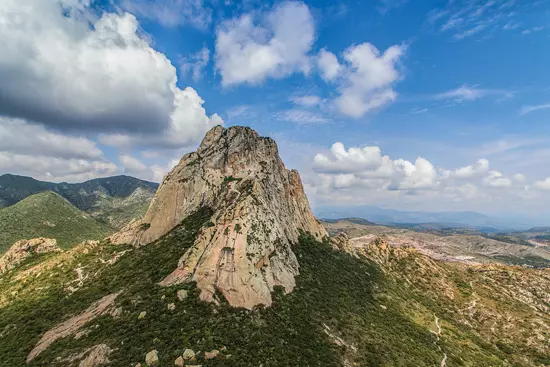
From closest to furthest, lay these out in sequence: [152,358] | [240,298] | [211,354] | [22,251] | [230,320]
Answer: [152,358] < [211,354] < [230,320] < [240,298] < [22,251]

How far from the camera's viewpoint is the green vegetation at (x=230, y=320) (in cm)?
5497

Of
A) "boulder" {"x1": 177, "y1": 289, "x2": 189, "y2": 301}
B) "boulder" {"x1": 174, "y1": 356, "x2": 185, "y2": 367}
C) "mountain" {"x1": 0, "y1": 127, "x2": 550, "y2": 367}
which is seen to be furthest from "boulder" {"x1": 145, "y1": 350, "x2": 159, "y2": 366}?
"boulder" {"x1": 177, "y1": 289, "x2": 189, "y2": 301}

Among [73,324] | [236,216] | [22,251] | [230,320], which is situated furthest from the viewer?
[22,251]

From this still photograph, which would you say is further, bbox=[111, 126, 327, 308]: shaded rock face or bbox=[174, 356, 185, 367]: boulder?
bbox=[111, 126, 327, 308]: shaded rock face

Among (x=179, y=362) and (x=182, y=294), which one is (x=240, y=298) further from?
(x=179, y=362)

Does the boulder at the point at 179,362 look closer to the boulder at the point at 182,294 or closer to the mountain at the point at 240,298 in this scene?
the mountain at the point at 240,298

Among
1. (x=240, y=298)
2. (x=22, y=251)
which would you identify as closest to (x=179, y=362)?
(x=240, y=298)

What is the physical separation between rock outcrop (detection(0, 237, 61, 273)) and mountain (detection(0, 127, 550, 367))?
3.08 meters

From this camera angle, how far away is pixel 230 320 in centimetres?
6056

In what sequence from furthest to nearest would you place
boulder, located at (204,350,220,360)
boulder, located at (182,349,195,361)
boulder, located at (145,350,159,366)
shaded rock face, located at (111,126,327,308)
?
shaded rock face, located at (111,126,327,308), boulder, located at (204,350,220,360), boulder, located at (182,349,195,361), boulder, located at (145,350,159,366)

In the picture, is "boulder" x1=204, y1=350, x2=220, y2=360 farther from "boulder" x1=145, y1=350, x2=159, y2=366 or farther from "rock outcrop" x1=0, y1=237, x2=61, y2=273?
"rock outcrop" x1=0, y1=237, x2=61, y2=273

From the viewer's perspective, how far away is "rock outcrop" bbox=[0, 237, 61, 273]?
102312 mm

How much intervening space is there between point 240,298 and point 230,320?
6440 mm

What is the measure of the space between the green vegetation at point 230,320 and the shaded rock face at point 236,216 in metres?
4.28
